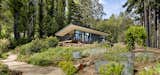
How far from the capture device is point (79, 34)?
3762cm

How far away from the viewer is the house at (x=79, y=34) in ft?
121

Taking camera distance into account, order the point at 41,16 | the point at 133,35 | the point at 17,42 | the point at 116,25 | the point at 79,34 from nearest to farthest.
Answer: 1. the point at 133,35
2. the point at 17,42
3. the point at 79,34
4. the point at 41,16
5. the point at 116,25

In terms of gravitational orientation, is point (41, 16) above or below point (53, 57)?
above

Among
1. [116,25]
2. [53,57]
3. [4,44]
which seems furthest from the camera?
[116,25]

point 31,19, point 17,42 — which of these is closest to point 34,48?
point 17,42

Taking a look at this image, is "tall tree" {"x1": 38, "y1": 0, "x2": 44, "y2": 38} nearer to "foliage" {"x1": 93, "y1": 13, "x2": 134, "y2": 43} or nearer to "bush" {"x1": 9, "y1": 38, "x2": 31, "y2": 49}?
"bush" {"x1": 9, "y1": 38, "x2": 31, "y2": 49}

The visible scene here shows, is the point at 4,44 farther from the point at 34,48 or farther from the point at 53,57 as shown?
the point at 53,57

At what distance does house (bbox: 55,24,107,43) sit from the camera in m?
36.8

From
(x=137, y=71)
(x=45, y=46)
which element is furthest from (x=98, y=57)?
(x=45, y=46)

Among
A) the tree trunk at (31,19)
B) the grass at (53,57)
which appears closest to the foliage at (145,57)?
the grass at (53,57)

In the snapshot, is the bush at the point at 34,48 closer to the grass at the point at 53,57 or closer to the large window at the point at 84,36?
the grass at the point at 53,57

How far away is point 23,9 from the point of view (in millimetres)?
40188

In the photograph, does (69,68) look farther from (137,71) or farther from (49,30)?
(49,30)

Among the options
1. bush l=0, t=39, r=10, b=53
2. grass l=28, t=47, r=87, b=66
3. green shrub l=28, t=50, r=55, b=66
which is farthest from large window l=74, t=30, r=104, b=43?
green shrub l=28, t=50, r=55, b=66
